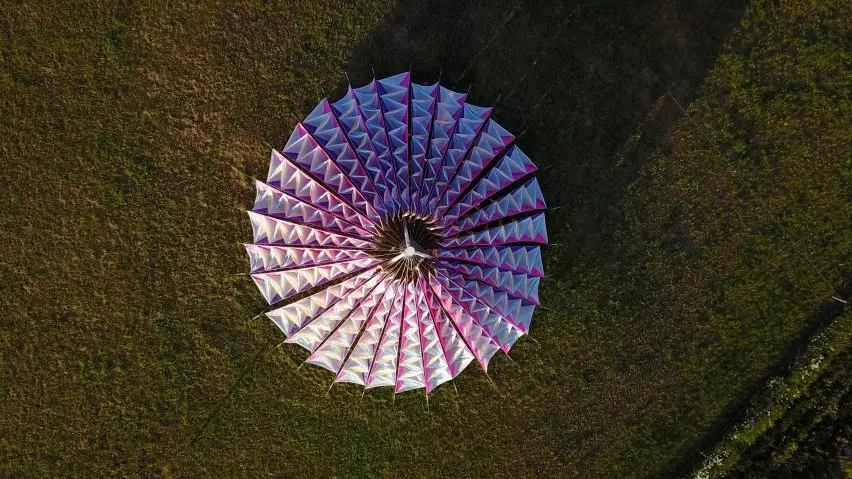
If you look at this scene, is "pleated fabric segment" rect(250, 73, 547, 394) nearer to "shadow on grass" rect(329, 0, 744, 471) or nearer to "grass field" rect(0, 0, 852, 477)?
"shadow on grass" rect(329, 0, 744, 471)

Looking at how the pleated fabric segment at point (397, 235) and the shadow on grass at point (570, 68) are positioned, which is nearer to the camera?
the pleated fabric segment at point (397, 235)

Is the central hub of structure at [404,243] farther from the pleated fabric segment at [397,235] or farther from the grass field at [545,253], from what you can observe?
the grass field at [545,253]

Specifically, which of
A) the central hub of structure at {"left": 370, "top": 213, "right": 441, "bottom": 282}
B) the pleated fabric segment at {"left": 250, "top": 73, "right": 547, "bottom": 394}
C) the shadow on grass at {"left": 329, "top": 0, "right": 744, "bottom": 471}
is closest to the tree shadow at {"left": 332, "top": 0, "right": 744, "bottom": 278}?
the shadow on grass at {"left": 329, "top": 0, "right": 744, "bottom": 471}

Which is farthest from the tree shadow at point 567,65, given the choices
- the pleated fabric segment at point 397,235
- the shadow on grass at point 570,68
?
the pleated fabric segment at point 397,235

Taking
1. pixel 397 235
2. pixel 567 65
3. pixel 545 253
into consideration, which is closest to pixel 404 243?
pixel 397 235

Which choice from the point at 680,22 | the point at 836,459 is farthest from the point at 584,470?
the point at 680,22

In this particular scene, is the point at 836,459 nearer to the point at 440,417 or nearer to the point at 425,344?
the point at 440,417

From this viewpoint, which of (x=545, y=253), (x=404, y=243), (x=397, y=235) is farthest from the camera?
(x=545, y=253)

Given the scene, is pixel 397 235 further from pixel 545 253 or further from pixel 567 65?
pixel 567 65
